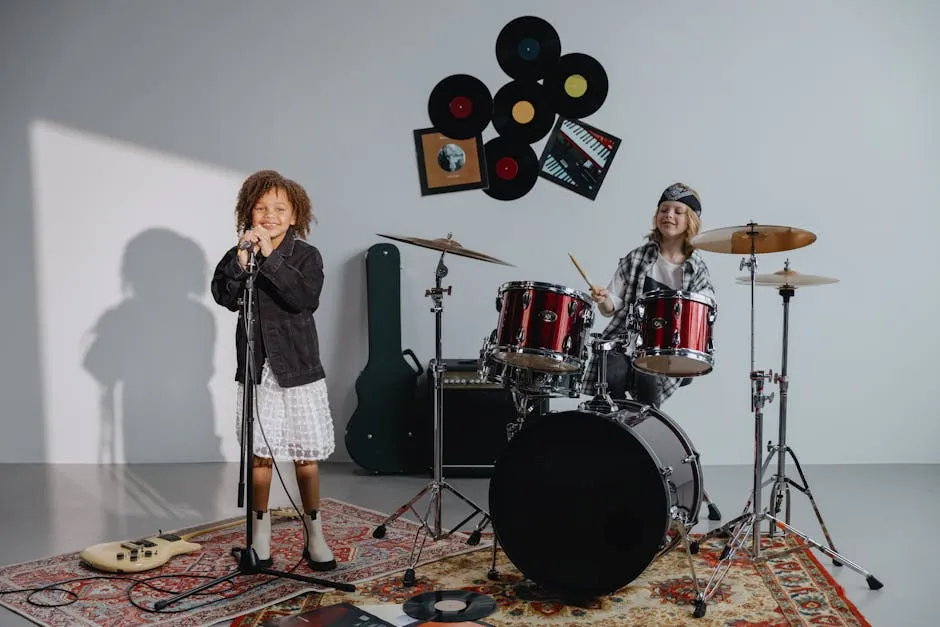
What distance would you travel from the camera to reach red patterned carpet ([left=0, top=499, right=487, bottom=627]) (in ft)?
8.14

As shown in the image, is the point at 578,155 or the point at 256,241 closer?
the point at 256,241

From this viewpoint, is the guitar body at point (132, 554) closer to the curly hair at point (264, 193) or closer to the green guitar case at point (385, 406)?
the curly hair at point (264, 193)

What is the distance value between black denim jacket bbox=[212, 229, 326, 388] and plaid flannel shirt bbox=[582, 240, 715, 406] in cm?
108

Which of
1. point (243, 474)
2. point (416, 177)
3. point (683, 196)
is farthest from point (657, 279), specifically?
point (416, 177)

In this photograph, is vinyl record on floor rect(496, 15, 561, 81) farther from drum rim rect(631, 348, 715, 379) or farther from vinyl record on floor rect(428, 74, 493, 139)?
drum rim rect(631, 348, 715, 379)

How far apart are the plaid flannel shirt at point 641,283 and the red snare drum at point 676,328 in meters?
0.48

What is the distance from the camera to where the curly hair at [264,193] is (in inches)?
113

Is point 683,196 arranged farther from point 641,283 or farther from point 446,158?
point 446,158

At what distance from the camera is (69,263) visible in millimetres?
4711

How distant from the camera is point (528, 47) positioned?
469cm

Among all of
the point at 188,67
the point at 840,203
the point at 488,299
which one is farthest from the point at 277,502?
the point at 840,203

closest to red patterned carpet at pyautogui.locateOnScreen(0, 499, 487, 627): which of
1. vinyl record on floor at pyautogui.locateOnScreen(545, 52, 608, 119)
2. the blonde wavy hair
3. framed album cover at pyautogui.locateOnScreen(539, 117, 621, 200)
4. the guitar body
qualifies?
the guitar body

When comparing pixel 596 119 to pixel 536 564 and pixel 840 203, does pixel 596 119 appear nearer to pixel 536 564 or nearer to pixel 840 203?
pixel 840 203

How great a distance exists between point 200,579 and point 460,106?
9.71 ft
